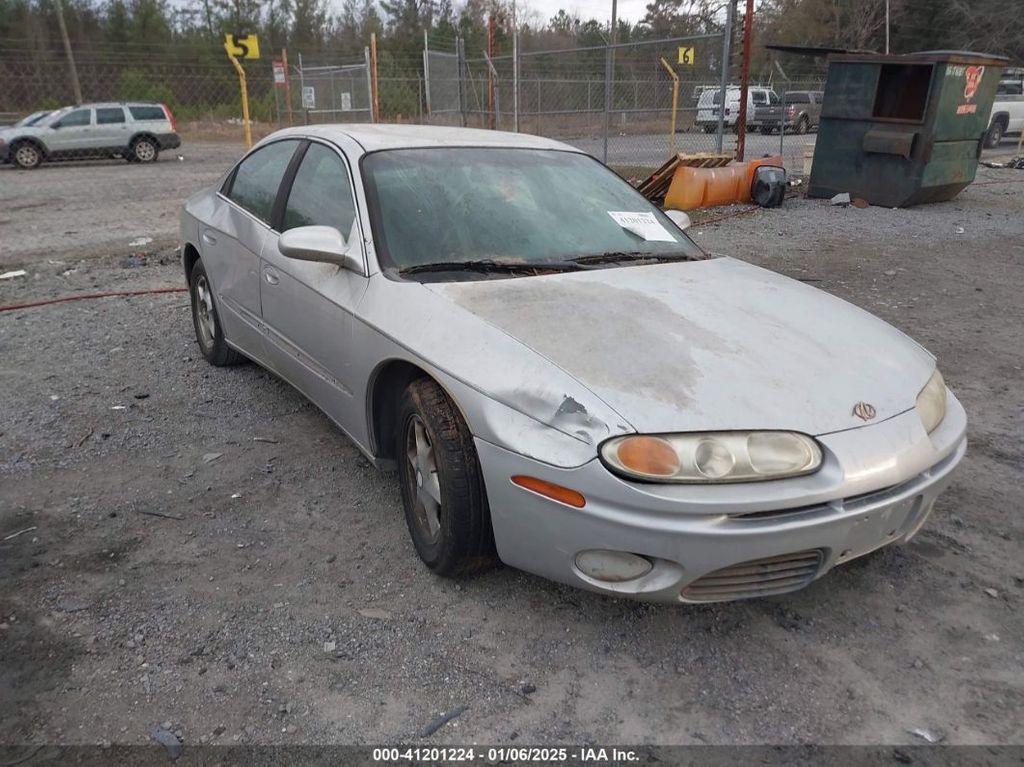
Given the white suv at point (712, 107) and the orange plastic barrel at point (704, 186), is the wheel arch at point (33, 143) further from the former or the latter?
the orange plastic barrel at point (704, 186)

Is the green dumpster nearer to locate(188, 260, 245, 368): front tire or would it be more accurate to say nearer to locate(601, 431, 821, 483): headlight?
locate(188, 260, 245, 368): front tire

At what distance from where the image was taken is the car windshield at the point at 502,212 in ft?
10.4

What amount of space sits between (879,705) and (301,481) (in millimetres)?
2433

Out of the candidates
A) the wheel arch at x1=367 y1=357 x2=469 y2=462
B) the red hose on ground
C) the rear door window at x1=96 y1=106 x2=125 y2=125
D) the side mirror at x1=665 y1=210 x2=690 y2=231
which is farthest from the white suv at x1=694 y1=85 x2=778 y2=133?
the rear door window at x1=96 y1=106 x2=125 y2=125

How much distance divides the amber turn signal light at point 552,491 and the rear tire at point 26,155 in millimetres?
21094

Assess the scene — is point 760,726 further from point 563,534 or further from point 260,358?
point 260,358

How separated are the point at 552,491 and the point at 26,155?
21.3 metres

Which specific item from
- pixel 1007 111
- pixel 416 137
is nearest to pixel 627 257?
pixel 416 137

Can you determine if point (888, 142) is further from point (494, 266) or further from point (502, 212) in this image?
point (494, 266)

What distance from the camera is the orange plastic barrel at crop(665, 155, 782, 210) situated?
11.1 metres

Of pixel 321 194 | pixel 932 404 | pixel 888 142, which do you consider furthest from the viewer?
pixel 888 142

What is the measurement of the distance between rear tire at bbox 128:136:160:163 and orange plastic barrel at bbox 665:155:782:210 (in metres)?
15.5

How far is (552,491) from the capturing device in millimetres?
2270

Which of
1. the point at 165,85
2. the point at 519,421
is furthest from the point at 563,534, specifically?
the point at 165,85
